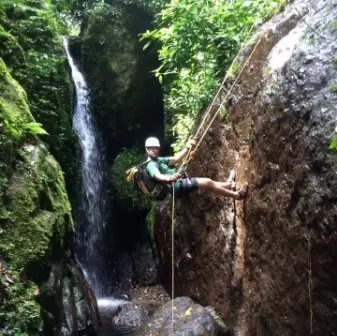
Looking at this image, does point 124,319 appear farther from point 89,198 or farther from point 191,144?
point 89,198

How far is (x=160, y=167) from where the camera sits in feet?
24.2

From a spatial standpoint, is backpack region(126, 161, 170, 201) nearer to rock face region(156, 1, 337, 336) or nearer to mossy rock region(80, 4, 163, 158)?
rock face region(156, 1, 337, 336)

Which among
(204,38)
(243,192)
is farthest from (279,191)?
(204,38)

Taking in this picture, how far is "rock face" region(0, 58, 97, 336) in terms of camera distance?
573 centimetres

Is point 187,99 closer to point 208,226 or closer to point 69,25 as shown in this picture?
point 208,226

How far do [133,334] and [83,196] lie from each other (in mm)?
5775

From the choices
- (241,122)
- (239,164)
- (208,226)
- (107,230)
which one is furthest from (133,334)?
(107,230)

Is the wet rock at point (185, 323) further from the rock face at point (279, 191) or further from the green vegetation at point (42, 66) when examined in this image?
the green vegetation at point (42, 66)

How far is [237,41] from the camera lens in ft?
23.6

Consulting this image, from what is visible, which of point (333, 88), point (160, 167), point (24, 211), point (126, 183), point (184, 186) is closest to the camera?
point (333, 88)

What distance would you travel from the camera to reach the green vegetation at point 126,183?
44.3ft

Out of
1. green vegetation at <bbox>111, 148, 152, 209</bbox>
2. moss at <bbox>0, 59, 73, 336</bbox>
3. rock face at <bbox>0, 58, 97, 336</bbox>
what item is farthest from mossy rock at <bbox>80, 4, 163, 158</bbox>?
moss at <bbox>0, 59, 73, 336</bbox>

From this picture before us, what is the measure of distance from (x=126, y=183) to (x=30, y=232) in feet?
23.6

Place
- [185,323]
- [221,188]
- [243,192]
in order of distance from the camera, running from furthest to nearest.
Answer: [185,323] < [221,188] < [243,192]
